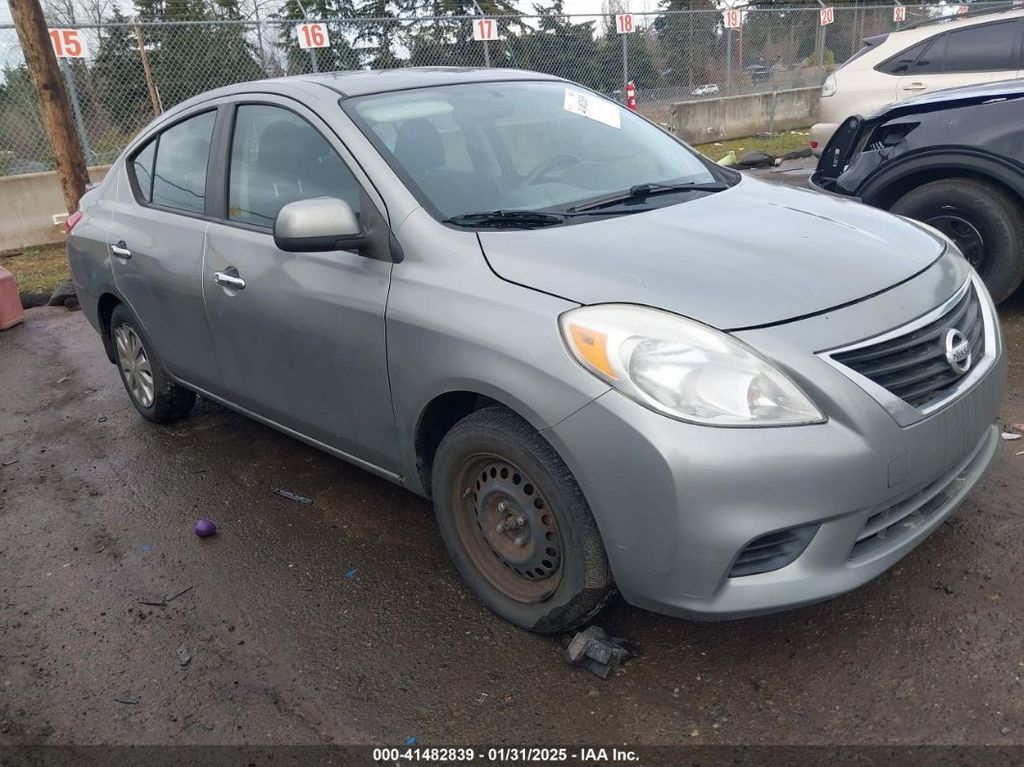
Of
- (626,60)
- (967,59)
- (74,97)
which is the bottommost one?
(967,59)

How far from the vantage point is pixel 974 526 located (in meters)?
3.12

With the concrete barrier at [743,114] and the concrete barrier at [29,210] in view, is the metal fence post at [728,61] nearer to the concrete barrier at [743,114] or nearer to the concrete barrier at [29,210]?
the concrete barrier at [743,114]

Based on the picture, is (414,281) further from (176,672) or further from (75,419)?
(75,419)

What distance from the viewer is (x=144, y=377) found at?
15.6 feet

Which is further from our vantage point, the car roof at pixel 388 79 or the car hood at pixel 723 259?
the car roof at pixel 388 79

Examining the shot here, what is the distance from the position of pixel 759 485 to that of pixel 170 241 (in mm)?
2990

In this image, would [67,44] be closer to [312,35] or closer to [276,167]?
Result: [312,35]

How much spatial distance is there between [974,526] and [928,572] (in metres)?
0.38

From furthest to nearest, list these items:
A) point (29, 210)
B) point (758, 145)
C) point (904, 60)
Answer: point (758, 145) < point (29, 210) < point (904, 60)

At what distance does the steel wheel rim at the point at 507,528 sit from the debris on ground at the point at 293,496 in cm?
121

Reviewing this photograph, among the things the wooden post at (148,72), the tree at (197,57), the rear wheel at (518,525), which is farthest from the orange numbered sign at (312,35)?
the rear wheel at (518,525)

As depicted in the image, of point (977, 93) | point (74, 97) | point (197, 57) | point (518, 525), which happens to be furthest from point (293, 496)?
point (197, 57)

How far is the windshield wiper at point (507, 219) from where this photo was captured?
2875 millimetres

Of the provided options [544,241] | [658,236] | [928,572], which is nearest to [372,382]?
[544,241]
